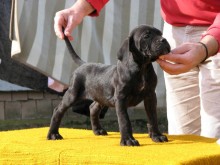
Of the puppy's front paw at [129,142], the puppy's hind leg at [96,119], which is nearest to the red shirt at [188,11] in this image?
the puppy's hind leg at [96,119]

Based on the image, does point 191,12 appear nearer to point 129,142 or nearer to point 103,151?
point 129,142

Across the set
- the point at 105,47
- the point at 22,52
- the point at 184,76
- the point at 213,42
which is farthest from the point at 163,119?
the point at 213,42

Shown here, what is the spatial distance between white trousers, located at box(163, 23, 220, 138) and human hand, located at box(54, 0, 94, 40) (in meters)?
0.41

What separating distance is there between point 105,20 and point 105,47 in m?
0.21

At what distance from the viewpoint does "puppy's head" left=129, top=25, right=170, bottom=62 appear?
1.67 metres

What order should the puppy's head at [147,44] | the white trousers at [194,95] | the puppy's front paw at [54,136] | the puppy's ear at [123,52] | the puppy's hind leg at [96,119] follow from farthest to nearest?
the white trousers at [194,95]
the puppy's hind leg at [96,119]
the puppy's front paw at [54,136]
the puppy's ear at [123,52]
the puppy's head at [147,44]

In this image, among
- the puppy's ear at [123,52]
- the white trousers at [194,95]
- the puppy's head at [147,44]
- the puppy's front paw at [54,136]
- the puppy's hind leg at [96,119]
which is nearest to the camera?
the puppy's head at [147,44]

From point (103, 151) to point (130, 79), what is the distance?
0.96 feet

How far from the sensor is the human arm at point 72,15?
6.78ft

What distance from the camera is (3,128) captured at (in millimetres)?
6867

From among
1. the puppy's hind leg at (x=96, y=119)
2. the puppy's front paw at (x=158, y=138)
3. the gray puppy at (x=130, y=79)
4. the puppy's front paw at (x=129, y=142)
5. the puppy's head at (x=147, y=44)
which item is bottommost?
the puppy's hind leg at (x=96, y=119)

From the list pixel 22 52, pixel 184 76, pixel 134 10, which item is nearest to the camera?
pixel 184 76

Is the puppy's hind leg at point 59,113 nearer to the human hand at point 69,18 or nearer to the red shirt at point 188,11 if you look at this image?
the human hand at point 69,18

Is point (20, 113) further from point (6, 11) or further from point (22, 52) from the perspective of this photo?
point (22, 52)
